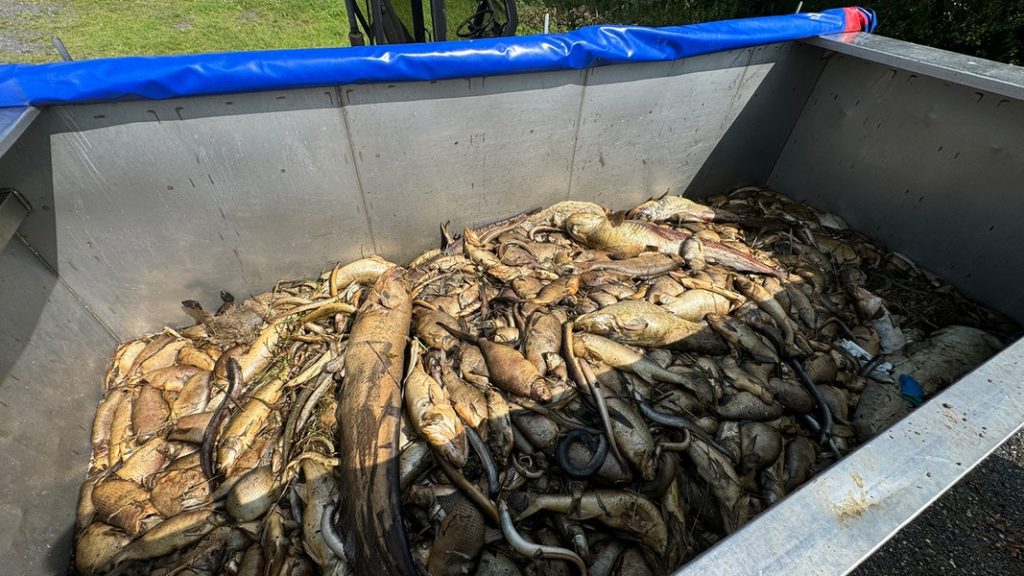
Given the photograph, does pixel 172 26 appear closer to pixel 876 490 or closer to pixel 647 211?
pixel 647 211

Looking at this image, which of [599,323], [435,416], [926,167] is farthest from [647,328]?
[926,167]

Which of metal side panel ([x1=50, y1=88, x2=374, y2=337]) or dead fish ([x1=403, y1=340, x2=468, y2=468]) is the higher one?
metal side panel ([x1=50, y1=88, x2=374, y2=337])

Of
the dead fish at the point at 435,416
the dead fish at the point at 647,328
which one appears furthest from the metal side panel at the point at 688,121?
the dead fish at the point at 435,416

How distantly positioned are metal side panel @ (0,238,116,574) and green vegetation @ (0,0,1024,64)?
6.54 metres

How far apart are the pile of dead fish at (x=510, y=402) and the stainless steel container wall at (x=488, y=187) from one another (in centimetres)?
26

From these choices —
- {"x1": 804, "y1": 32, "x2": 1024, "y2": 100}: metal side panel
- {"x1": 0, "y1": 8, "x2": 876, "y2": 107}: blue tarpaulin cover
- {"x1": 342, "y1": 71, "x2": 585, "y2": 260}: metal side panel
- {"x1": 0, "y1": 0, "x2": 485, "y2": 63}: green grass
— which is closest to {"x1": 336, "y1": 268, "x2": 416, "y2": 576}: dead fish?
{"x1": 342, "y1": 71, "x2": 585, "y2": 260}: metal side panel

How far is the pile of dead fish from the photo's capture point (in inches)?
81.9

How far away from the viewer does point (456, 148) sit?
3016 millimetres

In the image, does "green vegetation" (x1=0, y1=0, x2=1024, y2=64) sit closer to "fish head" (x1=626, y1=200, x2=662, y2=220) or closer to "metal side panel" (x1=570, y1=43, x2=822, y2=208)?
"metal side panel" (x1=570, y1=43, x2=822, y2=208)

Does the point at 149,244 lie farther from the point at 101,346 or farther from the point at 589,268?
the point at 589,268

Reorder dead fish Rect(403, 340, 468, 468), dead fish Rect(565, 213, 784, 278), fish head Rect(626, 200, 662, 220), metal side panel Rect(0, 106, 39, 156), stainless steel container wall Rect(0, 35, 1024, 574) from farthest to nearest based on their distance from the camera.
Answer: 1. fish head Rect(626, 200, 662, 220)
2. dead fish Rect(565, 213, 784, 278)
3. dead fish Rect(403, 340, 468, 468)
4. metal side panel Rect(0, 106, 39, 156)
5. stainless steel container wall Rect(0, 35, 1024, 574)

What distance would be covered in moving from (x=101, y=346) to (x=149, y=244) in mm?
750

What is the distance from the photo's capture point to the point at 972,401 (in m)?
1.26

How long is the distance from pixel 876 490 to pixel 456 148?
110 inches
